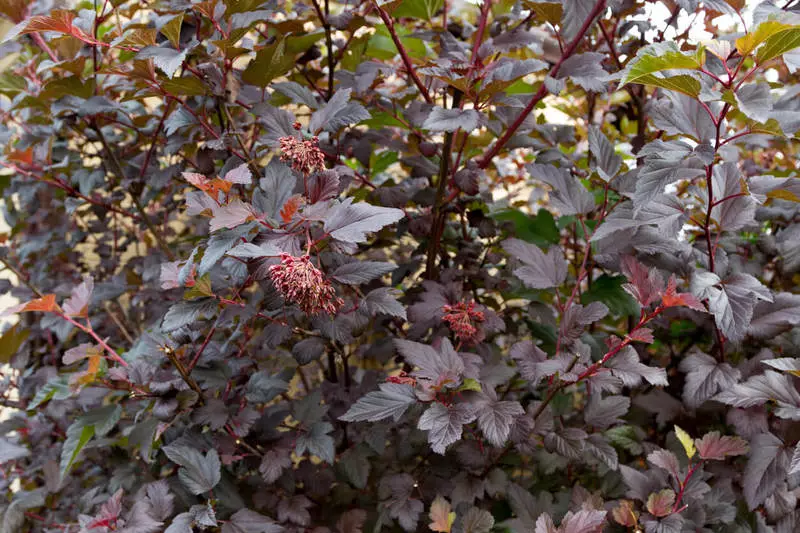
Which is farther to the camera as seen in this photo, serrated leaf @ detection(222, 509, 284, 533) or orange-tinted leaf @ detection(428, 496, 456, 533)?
A: serrated leaf @ detection(222, 509, 284, 533)

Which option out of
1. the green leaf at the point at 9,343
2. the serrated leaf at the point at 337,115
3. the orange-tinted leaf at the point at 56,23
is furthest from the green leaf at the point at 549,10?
the green leaf at the point at 9,343

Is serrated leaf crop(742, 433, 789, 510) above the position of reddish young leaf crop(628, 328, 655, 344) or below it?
below

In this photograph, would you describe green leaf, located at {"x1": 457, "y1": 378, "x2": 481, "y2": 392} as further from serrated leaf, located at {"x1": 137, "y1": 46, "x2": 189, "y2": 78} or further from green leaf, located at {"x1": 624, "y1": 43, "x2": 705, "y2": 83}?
serrated leaf, located at {"x1": 137, "y1": 46, "x2": 189, "y2": 78}

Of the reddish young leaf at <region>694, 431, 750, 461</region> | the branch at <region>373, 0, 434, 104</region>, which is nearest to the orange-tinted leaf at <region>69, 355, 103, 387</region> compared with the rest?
the branch at <region>373, 0, 434, 104</region>

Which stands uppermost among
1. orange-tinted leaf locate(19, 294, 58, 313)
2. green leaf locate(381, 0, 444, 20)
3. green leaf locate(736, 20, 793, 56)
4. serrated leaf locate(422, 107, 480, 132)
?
green leaf locate(736, 20, 793, 56)

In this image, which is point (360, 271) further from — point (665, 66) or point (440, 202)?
point (665, 66)

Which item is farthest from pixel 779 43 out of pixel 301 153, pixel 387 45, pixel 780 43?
pixel 387 45

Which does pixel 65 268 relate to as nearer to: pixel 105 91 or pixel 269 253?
pixel 105 91

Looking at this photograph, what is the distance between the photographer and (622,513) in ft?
2.56

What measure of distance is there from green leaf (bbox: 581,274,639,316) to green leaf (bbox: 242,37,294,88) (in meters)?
0.69

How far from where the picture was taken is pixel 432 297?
3.03 feet

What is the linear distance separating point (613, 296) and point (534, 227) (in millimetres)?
235

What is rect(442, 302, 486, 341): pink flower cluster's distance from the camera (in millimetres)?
799

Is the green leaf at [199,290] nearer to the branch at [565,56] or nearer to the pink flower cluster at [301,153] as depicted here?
the pink flower cluster at [301,153]
